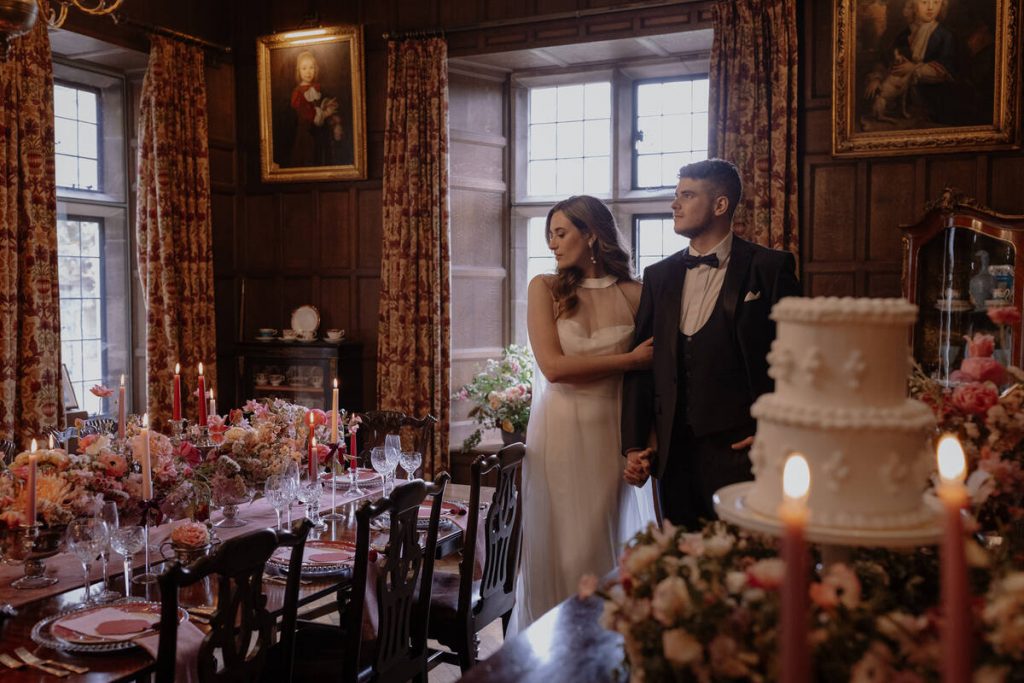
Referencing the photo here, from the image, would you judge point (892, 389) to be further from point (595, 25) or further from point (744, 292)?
point (595, 25)

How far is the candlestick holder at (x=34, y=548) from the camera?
2.61m

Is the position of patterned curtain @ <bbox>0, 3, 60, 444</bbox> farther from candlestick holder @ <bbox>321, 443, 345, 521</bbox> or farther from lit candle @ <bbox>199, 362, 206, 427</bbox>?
candlestick holder @ <bbox>321, 443, 345, 521</bbox>

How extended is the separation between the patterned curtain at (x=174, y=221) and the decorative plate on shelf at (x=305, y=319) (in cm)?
60

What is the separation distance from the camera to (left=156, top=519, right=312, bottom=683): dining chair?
192 cm

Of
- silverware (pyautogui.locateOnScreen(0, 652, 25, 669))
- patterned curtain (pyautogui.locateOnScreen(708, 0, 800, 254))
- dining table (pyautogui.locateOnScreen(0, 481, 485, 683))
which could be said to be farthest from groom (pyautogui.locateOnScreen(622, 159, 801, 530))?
patterned curtain (pyautogui.locateOnScreen(708, 0, 800, 254))

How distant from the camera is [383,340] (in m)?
6.36

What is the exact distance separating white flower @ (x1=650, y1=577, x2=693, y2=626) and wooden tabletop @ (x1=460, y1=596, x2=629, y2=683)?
7.9 inches

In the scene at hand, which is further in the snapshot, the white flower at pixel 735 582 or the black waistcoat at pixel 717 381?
the black waistcoat at pixel 717 381

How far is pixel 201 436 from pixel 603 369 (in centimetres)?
149

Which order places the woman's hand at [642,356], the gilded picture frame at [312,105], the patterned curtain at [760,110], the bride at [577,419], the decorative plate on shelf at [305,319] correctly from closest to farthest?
the woman's hand at [642,356] → the bride at [577,419] → the patterned curtain at [760,110] → the gilded picture frame at [312,105] → the decorative plate on shelf at [305,319]

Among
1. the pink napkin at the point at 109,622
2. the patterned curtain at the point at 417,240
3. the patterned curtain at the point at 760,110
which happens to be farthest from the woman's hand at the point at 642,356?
the patterned curtain at the point at 417,240

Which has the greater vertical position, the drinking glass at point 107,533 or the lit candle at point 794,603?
the lit candle at point 794,603

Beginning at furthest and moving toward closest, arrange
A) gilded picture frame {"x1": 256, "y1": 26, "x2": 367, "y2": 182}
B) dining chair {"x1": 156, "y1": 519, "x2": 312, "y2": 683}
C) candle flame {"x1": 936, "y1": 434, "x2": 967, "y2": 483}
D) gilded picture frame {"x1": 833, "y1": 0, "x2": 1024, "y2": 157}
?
gilded picture frame {"x1": 256, "y1": 26, "x2": 367, "y2": 182} < gilded picture frame {"x1": 833, "y1": 0, "x2": 1024, "y2": 157} < dining chair {"x1": 156, "y1": 519, "x2": 312, "y2": 683} < candle flame {"x1": 936, "y1": 434, "x2": 967, "y2": 483}

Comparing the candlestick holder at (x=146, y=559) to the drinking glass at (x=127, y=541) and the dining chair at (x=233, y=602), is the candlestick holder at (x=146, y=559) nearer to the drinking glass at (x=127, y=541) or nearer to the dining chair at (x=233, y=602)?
the drinking glass at (x=127, y=541)
